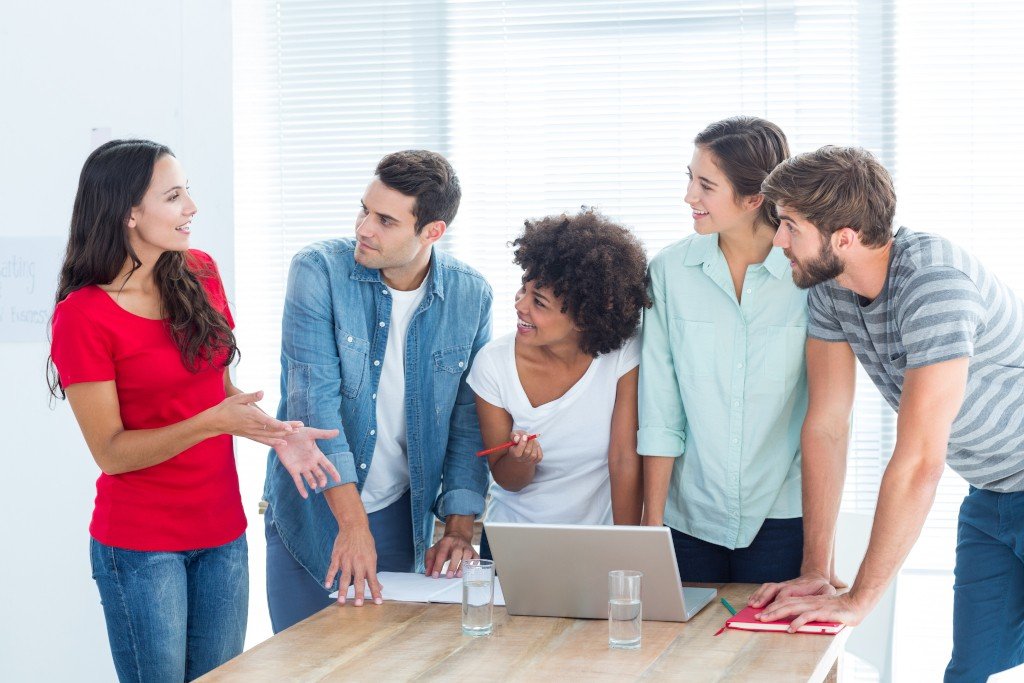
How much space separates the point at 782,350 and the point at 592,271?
450 mm

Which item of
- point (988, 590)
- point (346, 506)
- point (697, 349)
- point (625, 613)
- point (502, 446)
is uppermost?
point (697, 349)

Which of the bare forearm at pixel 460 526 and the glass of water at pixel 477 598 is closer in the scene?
the glass of water at pixel 477 598

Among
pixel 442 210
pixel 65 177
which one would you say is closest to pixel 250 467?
pixel 65 177

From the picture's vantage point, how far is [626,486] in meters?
2.34

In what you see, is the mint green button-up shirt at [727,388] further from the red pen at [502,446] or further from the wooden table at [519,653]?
the wooden table at [519,653]

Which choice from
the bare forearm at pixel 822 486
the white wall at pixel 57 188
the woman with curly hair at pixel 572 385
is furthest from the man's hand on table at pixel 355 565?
the white wall at pixel 57 188

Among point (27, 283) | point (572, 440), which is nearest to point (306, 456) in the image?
point (572, 440)

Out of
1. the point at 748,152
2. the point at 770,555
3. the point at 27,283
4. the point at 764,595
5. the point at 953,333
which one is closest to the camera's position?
the point at 953,333

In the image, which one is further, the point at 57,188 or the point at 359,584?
the point at 57,188

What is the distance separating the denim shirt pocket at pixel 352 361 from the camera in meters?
2.37

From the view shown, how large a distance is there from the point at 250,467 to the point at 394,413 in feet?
5.41

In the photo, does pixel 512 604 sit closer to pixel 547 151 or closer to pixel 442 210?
pixel 442 210

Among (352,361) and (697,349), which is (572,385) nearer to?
(697,349)

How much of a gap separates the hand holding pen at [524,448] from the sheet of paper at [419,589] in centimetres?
27
